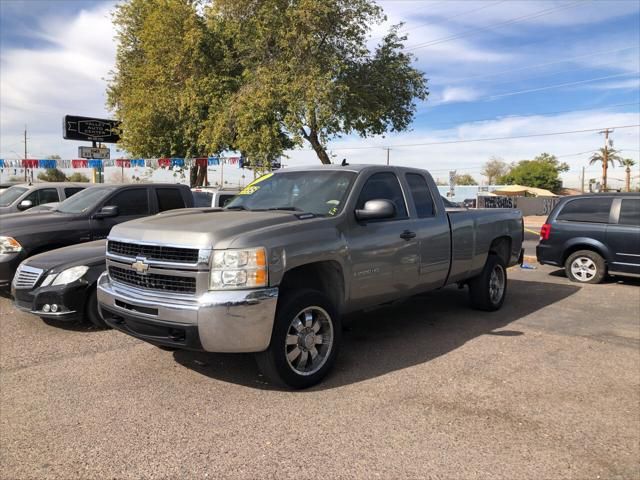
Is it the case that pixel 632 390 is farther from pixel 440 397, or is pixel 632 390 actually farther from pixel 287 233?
pixel 287 233

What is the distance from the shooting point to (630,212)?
9.12m

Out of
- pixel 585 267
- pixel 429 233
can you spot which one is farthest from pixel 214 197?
pixel 585 267

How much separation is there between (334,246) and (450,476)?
206cm

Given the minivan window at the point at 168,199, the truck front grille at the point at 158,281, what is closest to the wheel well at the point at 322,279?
the truck front grille at the point at 158,281

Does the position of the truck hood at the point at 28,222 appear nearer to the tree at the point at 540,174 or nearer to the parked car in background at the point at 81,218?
the parked car in background at the point at 81,218

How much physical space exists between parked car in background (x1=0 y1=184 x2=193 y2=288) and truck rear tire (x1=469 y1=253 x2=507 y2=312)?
196 inches

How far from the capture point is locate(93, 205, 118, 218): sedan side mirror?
24.3ft

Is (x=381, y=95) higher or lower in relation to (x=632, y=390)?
higher

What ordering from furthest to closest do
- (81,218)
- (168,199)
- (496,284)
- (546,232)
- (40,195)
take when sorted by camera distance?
(40,195), (546,232), (168,199), (81,218), (496,284)

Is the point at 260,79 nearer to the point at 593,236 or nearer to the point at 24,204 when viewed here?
the point at 24,204

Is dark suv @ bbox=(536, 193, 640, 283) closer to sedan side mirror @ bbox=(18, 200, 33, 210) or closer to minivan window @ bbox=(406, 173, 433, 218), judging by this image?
minivan window @ bbox=(406, 173, 433, 218)

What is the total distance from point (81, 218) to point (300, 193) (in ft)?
13.6

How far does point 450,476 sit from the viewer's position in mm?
2996

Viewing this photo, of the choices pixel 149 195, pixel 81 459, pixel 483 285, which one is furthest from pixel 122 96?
pixel 81 459
